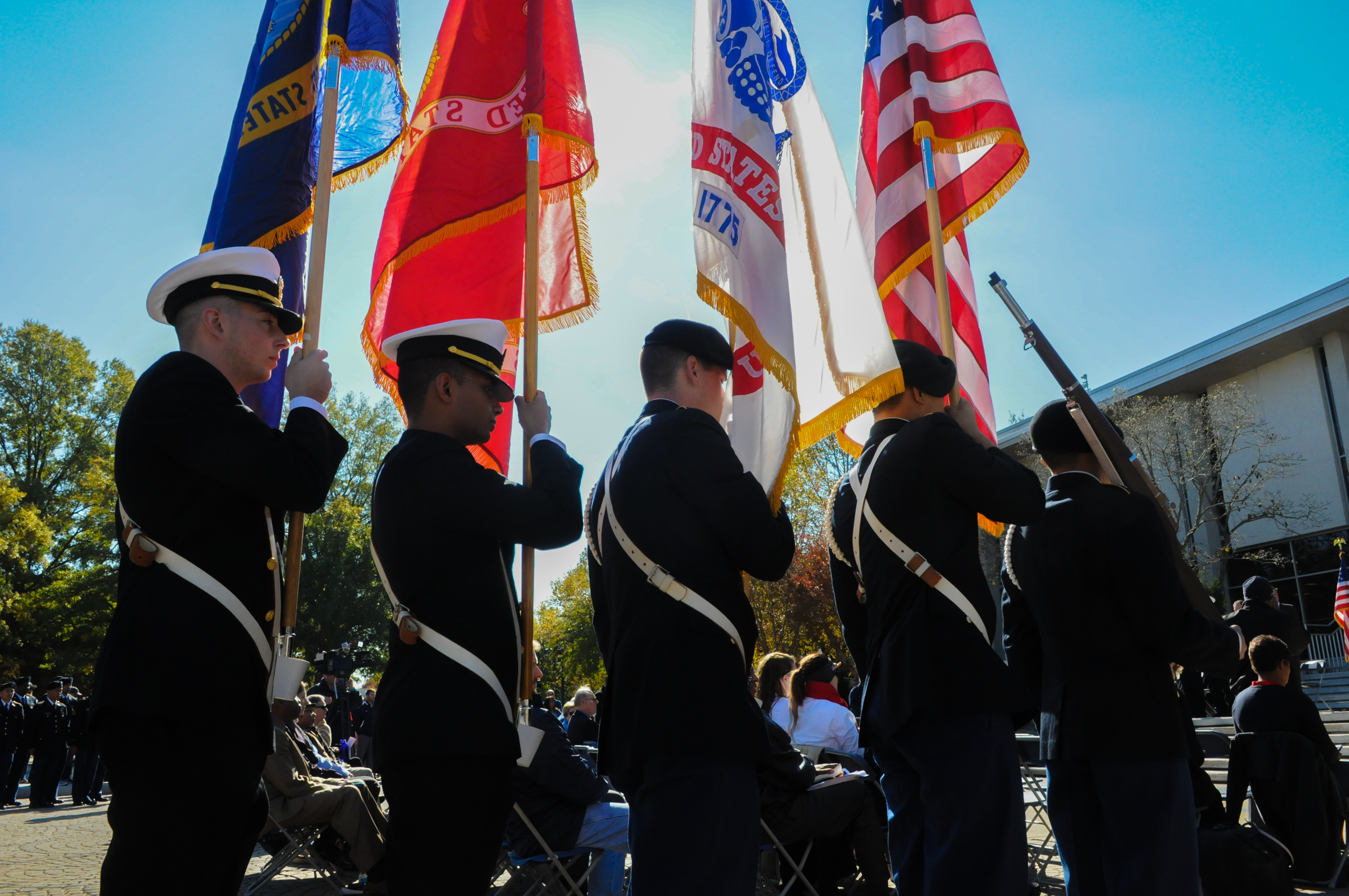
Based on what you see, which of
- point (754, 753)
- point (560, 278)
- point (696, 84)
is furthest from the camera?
point (560, 278)

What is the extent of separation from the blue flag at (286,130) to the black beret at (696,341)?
228cm

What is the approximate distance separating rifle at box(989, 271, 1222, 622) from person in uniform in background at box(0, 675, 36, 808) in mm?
17619

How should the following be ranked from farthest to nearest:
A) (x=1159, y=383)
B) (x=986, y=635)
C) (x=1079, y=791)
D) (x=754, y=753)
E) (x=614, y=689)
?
(x=1159, y=383) → (x=1079, y=791) → (x=986, y=635) → (x=614, y=689) → (x=754, y=753)

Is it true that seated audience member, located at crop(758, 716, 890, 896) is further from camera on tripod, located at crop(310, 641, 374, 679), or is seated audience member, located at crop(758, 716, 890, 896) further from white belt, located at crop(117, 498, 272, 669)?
camera on tripod, located at crop(310, 641, 374, 679)

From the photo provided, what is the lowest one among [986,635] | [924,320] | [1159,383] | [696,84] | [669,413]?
[986,635]

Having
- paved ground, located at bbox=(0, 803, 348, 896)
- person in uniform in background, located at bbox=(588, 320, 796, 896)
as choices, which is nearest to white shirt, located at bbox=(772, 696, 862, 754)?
paved ground, located at bbox=(0, 803, 348, 896)

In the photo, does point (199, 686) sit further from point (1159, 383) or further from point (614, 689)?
point (1159, 383)

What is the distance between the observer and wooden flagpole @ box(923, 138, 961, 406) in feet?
13.0

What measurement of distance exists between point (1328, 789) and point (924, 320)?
353 cm

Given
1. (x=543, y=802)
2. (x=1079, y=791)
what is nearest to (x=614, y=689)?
(x=1079, y=791)

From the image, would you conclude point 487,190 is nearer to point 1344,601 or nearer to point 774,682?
point 774,682

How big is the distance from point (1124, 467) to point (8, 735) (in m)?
18.2

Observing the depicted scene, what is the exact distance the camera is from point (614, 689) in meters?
2.65

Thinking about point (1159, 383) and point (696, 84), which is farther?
point (1159, 383)
